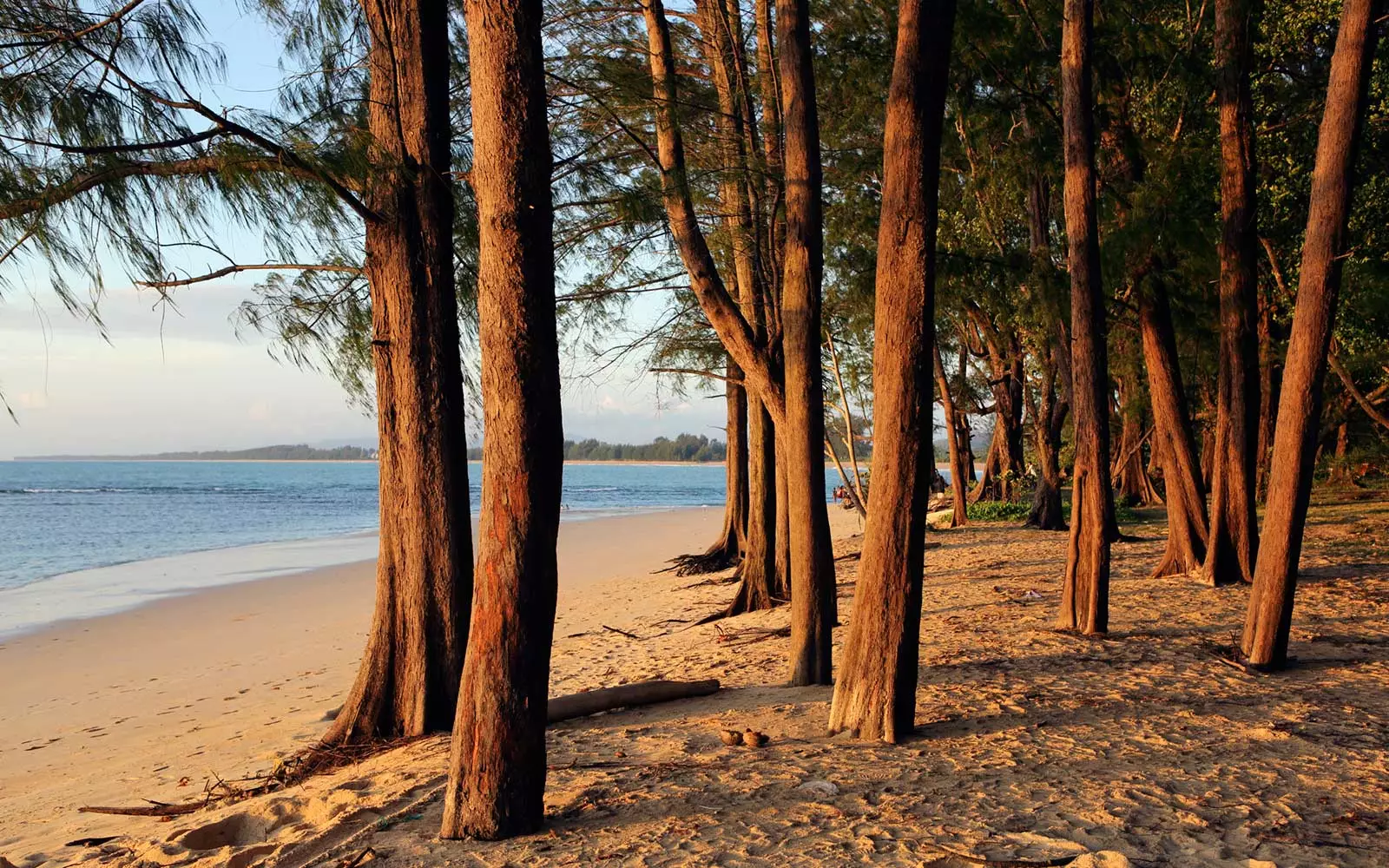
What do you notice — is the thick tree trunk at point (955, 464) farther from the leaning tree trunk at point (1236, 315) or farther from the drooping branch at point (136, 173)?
the drooping branch at point (136, 173)

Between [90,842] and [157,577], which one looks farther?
[157,577]

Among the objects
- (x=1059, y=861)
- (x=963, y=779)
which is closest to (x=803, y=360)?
(x=963, y=779)

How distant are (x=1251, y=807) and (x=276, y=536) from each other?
29768 millimetres

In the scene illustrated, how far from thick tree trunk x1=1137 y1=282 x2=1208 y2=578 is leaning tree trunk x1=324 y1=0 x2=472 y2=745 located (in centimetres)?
801

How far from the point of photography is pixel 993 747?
4.74 metres

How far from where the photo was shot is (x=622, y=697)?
19.6ft

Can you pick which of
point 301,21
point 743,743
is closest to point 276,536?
point 301,21

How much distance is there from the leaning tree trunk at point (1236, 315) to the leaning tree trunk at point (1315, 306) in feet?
10.2

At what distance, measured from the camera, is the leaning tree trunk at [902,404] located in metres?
4.89

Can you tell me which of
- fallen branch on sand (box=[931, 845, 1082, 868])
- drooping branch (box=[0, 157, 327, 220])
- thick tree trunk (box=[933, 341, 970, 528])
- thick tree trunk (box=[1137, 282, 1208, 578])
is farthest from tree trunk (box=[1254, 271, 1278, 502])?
drooping branch (box=[0, 157, 327, 220])

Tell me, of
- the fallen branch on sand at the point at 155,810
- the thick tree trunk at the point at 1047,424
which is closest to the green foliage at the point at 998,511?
the thick tree trunk at the point at 1047,424

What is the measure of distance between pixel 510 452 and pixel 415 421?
2218mm

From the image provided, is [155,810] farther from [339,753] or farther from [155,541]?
[155,541]

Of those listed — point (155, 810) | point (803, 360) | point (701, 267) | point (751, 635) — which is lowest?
point (155, 810)
